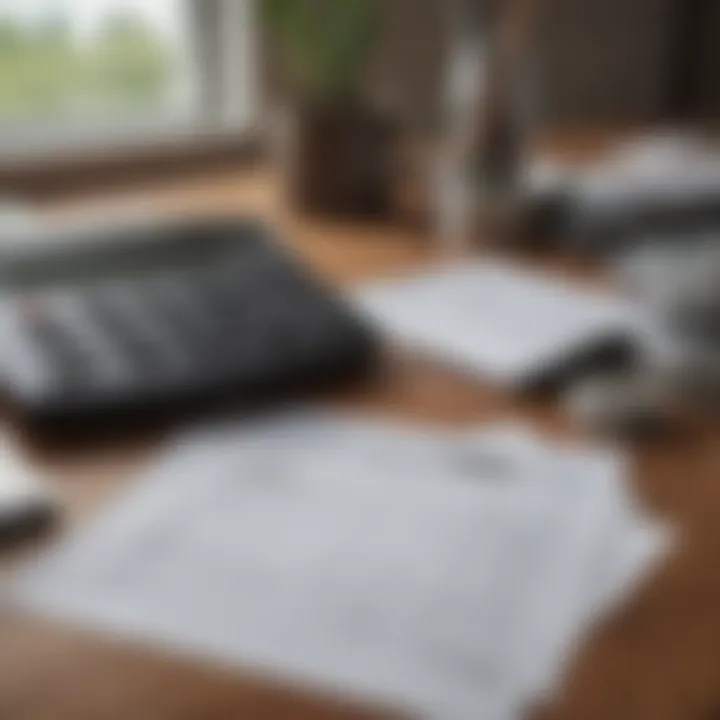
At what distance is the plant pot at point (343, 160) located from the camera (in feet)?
5.05

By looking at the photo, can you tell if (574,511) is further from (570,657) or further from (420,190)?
(420,190)

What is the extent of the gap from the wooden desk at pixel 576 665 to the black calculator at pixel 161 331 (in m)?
0.06

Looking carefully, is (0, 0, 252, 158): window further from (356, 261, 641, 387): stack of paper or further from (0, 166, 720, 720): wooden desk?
(0, 166, 720, 720): wooden desk

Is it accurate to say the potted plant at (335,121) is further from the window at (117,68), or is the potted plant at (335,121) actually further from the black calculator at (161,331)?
the window at (117,68)

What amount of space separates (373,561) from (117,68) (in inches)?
50.0

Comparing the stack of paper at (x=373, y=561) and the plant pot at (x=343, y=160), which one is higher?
the plant pot at (x=343, y=160)

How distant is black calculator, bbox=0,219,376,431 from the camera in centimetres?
102

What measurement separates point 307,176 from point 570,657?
912 millimetres

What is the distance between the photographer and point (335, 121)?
5.05ft

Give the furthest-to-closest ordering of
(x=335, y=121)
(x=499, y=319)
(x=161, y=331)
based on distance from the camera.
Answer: (x=335, y=121)
(x=499, y=319)
(x=161, y=331)

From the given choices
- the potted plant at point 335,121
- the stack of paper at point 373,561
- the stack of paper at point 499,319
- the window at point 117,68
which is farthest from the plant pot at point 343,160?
the stack of paper at point 373,561

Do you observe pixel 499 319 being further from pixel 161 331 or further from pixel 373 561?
pixel 373 561

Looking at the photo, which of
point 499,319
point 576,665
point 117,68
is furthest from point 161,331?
point 117,68

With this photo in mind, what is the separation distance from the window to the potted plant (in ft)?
1.25
